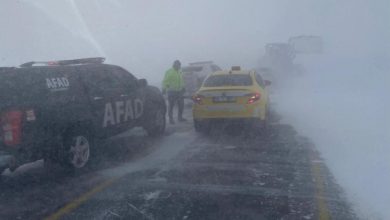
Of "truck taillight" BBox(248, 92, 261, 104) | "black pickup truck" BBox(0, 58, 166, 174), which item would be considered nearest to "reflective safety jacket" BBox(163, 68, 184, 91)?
"truck taillight" BBox(248, 92, 261, 104)

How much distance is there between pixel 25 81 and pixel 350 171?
500 cm

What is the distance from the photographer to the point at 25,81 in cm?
807

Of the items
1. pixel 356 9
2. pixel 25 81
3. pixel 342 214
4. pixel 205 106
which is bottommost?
pixel 342 214

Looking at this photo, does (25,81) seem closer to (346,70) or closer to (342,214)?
(342,214)

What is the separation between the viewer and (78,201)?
680 cm

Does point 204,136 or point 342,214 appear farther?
point 204,136

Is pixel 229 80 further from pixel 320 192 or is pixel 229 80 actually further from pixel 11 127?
pixel 11 127

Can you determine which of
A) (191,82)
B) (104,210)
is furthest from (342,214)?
(191,82)

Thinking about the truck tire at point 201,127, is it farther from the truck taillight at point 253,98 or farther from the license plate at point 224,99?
the truck taillight at point 253,98

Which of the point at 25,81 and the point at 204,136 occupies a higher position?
the point at 25,81

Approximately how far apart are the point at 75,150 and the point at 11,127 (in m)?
1.34

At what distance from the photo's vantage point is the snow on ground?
7164mm

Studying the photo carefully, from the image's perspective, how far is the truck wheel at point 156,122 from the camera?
11558 millimetres

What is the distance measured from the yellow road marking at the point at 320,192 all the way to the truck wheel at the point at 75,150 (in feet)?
11.7
